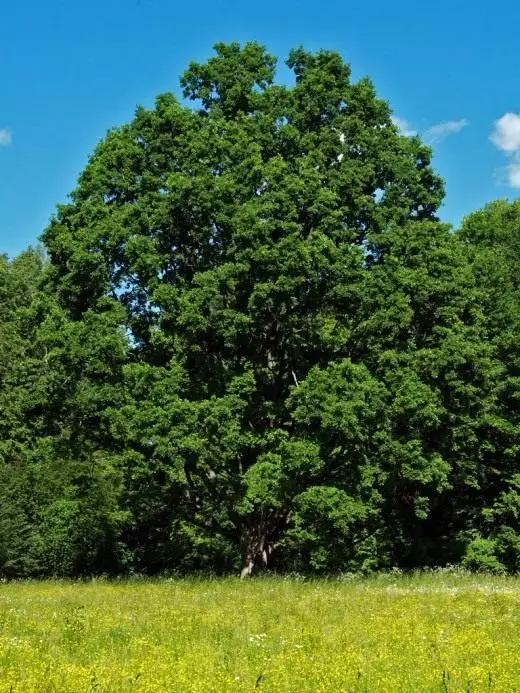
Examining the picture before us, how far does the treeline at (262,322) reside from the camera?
67.0 ft

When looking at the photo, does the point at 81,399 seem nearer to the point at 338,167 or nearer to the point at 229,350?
the point at 229,350

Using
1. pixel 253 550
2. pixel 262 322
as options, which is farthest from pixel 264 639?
pixel 253 550

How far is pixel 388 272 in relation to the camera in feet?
72.2

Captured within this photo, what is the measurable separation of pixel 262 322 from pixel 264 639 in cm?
1345

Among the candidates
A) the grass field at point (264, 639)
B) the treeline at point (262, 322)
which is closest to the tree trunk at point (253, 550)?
the treeline at point (262, 322)

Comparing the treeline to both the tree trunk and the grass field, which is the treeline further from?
the grass field

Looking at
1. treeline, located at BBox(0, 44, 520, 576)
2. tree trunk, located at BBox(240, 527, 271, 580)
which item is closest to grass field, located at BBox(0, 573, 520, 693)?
treeline, located at BBox(0, 44, 520, 576)

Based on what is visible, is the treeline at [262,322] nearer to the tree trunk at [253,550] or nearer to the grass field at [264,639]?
the tree trunk at [253,550]

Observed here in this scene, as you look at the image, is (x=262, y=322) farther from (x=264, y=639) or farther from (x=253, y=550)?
(x=264, y=639)

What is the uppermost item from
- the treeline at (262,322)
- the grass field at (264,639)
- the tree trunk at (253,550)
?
the treeline at (262,322)

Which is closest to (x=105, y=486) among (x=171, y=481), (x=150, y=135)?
(x=171, y=481)

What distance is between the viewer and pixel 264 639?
1037 centimetres

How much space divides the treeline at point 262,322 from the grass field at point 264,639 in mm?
4493

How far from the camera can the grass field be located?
24.6 feet
